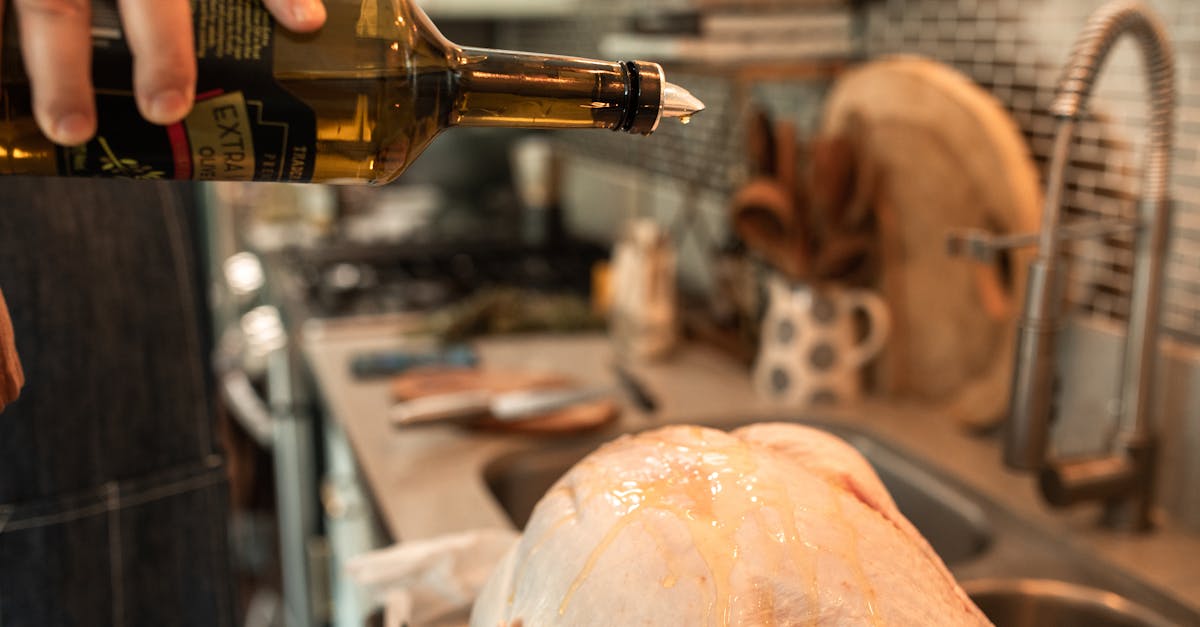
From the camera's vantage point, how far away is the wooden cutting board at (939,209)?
1.33 metres

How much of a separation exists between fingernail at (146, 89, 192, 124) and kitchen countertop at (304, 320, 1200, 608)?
2.38 ft

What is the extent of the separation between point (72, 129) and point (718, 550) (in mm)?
336

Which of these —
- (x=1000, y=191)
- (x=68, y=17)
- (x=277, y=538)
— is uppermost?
(x=68, y=17)

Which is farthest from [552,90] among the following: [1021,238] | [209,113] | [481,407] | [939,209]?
[939,209]

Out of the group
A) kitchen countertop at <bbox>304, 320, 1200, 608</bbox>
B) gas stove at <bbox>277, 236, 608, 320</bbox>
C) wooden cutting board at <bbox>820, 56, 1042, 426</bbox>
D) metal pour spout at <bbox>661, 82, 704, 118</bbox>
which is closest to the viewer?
metal pour spout at <bbox>661, 82, 704, 118</bbox>

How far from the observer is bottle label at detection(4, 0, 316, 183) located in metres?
0.43

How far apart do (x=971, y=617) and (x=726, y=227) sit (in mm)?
1589

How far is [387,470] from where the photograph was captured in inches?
51.5

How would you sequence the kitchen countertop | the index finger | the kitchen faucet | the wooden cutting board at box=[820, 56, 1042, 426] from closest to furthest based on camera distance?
the index finger → the kitchen faucet → the kitchen countertop → the wooden cutting board at box=[820, 56, 1042, 426]

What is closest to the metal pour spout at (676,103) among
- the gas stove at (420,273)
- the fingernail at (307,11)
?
the fingernail at (307,11)

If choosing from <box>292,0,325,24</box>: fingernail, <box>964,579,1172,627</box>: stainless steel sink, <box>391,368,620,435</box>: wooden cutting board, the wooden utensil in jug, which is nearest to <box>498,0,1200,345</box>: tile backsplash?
the wooden utensil in jug

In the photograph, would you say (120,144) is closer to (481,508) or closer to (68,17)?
(68,17)

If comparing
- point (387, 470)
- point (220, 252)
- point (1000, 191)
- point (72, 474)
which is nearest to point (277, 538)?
point (220, 252)

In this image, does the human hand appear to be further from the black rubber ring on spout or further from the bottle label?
the black rubber ring on spout
